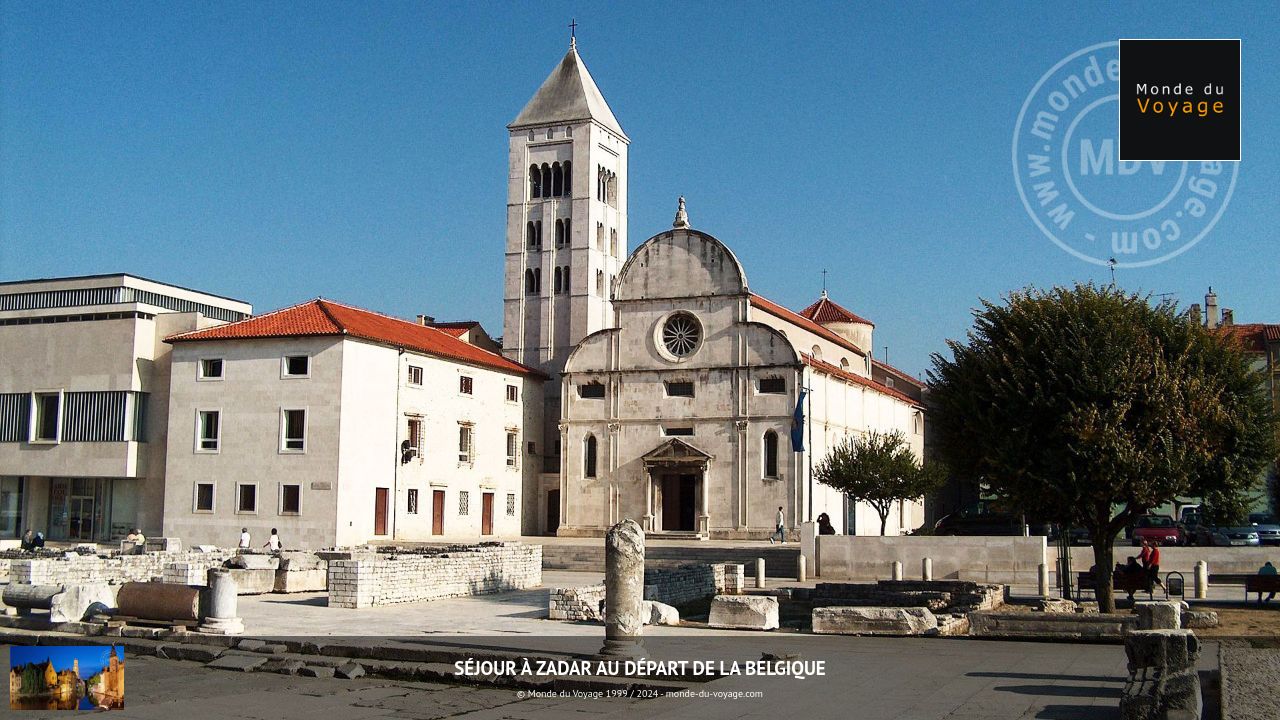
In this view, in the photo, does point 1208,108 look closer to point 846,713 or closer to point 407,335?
point 846,713

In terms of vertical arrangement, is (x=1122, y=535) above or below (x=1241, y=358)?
below

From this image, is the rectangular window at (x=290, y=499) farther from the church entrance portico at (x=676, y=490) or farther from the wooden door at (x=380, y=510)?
the church entrance portico at (x=676, y=490)

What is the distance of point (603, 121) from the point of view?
6762cm

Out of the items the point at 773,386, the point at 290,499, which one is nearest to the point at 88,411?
the point at 290,499

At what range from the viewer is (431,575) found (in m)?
26.8

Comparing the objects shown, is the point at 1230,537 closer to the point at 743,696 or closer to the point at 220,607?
the point at 743,696

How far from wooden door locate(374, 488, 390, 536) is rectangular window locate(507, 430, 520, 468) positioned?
31.8ft

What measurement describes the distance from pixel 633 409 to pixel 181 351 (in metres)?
19.9

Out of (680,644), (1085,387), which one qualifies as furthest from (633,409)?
(680,644)

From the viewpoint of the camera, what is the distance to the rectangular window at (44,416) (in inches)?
1905

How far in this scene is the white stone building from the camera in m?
43.2

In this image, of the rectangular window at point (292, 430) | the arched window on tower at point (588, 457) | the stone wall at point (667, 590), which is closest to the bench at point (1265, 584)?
the stone wall at point (667, 590)

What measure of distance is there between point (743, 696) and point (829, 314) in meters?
63.0

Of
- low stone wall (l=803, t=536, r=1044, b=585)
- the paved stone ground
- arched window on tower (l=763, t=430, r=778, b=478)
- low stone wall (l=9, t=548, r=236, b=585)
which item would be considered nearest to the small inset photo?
the paved stone ground
